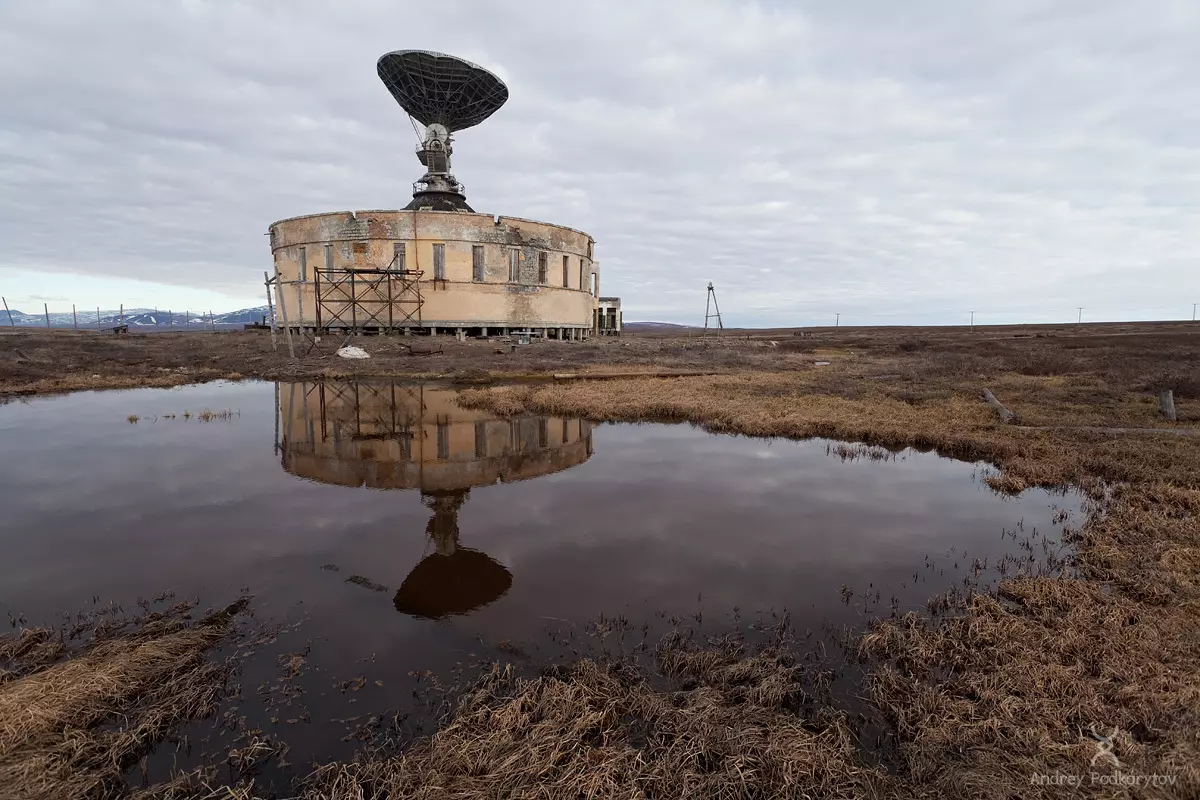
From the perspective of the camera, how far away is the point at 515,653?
15.1 ft

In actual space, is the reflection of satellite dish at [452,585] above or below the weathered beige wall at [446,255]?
below

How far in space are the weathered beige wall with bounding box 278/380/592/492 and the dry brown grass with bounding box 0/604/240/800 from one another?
477 cm

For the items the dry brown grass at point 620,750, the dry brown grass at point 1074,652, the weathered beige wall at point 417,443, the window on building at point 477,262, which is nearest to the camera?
the dry brown grass at point 620,750

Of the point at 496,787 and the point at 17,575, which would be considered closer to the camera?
→ the point at 496,787

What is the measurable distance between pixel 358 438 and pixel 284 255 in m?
30.8

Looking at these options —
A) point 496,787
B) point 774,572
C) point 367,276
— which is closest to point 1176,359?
point 774,572

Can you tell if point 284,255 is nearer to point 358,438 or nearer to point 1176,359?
point 358,438

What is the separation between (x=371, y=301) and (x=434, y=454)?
25.9 metres

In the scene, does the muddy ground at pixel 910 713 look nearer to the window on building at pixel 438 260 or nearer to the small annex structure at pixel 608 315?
the window on building at pixel 438 260

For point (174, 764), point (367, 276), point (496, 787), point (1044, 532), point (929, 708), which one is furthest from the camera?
point (367, 276)

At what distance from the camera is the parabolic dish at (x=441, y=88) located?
1314 inches

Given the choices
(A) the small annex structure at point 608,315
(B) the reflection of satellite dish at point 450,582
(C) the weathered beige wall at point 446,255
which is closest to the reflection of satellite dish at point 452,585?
(B) the reflection of satellite dish at point 450,582

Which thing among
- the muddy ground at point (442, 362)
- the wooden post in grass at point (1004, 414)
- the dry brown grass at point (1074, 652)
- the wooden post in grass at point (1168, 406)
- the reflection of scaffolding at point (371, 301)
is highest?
the reflection of scaffolding at point (371, 301)

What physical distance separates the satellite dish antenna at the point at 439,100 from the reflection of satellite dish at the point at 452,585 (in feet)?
114
